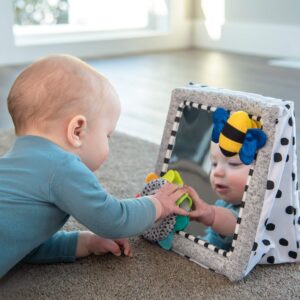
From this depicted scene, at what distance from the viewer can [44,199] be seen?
77cm

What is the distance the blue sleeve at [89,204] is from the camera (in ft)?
2.45

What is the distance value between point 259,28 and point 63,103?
101 inches

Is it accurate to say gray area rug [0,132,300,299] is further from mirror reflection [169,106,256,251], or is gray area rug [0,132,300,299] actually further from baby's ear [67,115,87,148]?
baby's ear [67,115,87,148]

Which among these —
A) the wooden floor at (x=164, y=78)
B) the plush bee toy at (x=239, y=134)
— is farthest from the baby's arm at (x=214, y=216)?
the wooden floor at (x=164, y=78)

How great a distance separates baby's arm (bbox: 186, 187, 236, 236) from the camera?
91cm

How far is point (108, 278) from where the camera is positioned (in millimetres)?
847

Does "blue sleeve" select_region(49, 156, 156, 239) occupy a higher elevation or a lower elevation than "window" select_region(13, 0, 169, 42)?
higher

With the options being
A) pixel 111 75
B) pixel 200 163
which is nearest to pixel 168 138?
pixel 200 163

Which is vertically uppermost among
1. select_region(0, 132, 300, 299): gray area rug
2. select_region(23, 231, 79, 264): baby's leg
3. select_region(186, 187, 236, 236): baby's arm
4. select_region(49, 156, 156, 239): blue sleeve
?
select_region(49, 156, 156, 239): blue sleeve

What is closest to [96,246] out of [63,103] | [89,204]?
[89,204]

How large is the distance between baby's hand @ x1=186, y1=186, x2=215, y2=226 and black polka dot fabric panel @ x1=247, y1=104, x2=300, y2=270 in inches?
4.1

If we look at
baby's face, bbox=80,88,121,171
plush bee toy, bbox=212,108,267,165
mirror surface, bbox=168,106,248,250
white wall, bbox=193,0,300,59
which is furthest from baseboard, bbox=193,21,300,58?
baby's face, bbox=80,88,121,171

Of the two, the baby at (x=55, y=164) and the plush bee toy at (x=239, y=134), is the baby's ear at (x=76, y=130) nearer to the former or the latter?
the baby at (x=55, y=164)

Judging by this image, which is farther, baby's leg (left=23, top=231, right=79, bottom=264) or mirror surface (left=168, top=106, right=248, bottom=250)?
mirror surface (left=168, top=106, right=248, bottom=250)
